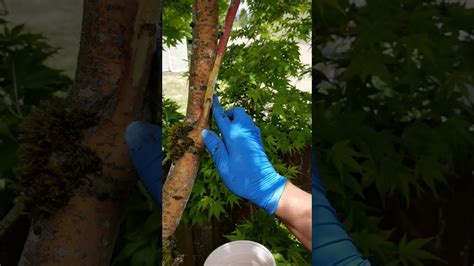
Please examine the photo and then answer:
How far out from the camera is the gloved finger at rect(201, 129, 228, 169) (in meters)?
1.17

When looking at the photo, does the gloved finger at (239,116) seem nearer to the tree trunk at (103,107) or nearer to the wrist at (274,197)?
the wrist at (274,197)

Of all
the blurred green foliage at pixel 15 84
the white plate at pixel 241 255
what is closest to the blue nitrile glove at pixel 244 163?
the white plate at pixel 241 255

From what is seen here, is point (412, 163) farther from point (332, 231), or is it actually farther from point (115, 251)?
point (115, 251)

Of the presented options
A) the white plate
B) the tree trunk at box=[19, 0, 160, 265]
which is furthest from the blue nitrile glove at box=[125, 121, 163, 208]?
the white plate

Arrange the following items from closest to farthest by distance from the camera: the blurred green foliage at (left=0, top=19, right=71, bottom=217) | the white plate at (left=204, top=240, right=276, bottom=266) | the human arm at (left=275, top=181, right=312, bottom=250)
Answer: the blurred green foliage at (left=0, top=19, right=71, bottom=217), the human arm at (left=275, top=181, right=312, bottom=250), the white plate at (left=204, top=240, right=276, bottom=266)

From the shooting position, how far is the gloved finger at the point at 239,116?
1.24 m

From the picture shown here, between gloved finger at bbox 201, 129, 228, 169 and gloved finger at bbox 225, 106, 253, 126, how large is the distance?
0.09m

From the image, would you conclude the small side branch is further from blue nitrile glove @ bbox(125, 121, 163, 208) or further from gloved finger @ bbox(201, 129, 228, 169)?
gloved finger @ bbox(201, 129, 228, 169)

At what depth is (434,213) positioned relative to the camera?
626 millimetres

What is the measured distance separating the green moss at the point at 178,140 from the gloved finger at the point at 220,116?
0.09 metres

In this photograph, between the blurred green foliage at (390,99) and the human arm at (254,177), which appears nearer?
the blurred green foliage at (390,99)

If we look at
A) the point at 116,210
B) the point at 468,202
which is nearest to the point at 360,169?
the point at 468,202

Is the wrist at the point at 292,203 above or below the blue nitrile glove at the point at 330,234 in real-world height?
below

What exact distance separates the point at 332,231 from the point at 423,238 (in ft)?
0.45
